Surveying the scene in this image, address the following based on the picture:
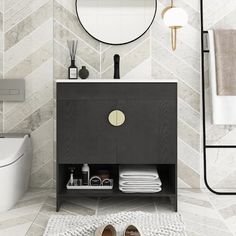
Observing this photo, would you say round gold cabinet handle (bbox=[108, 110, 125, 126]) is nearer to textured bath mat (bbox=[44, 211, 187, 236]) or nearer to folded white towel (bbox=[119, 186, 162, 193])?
folded white towel (bbox=[119, 186, 162, 193])

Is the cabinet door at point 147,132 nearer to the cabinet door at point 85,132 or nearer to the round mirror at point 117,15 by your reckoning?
the cabinet door at point 85,132

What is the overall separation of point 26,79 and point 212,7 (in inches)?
54.5

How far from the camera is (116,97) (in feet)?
7.70

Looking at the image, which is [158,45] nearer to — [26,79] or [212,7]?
[212,7]

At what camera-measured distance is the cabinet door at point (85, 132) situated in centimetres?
235

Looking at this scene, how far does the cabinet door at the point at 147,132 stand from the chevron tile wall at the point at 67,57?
484 millimetres

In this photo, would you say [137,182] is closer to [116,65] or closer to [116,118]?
[116,118]

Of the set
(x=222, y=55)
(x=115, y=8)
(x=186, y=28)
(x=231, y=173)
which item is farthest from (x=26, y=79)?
(x=231, y=173)

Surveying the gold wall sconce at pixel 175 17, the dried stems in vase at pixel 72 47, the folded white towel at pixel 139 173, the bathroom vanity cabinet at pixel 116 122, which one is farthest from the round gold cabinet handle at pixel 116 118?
the gold wall sconce at pixel 175 17

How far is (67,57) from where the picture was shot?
281 cm

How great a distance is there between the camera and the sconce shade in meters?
2.63

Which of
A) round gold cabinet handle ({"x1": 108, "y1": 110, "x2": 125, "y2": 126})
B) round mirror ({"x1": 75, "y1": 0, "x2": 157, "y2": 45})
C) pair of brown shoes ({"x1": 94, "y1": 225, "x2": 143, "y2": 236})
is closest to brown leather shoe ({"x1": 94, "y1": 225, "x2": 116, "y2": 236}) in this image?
pair of brown shoes ({"x1": 94, "y1": 225, "x2": 143, "y2": 236})

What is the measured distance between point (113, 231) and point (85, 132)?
2.20 feet

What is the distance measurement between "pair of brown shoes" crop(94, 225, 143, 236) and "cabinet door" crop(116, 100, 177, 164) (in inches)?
20.9
